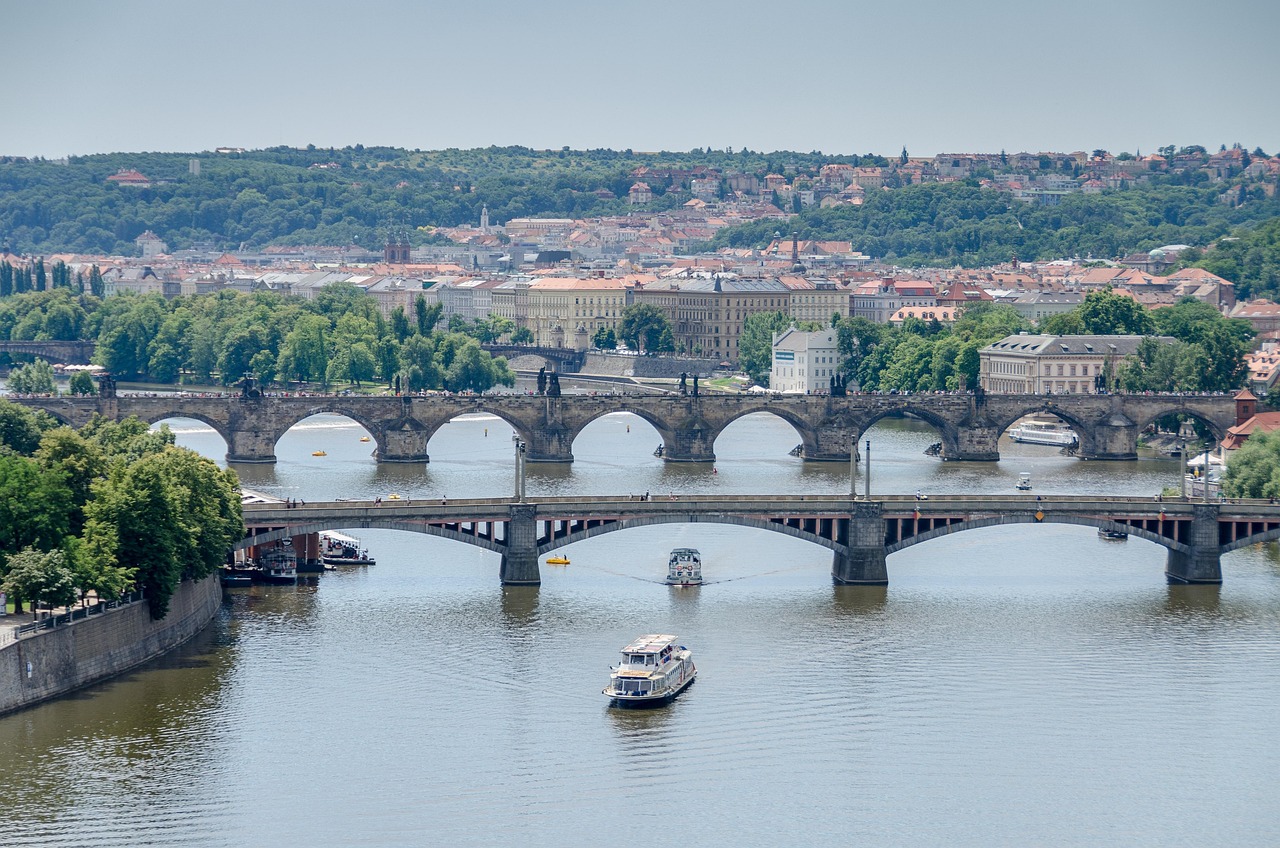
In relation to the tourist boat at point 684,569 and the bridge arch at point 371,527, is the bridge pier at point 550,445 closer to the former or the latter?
the tourist boat at point 684,569

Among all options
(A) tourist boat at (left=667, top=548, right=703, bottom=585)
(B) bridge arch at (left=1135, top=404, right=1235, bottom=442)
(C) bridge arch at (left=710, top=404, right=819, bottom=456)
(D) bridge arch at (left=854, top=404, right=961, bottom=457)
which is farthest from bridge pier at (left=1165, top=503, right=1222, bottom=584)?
(B) bridge arch at (left=1135, top=404, right=1235, bottom=442)

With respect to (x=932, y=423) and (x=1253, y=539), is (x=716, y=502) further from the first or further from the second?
(x=932, y=423)

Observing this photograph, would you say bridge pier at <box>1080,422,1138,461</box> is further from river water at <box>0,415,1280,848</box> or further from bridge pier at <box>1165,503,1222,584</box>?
bridge pier at <box>1165,503,1222,584</box>

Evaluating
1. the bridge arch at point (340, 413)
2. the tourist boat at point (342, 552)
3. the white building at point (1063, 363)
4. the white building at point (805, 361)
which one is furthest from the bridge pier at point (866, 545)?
the white building at point (805, 361)

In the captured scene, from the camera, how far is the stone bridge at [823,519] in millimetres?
57469

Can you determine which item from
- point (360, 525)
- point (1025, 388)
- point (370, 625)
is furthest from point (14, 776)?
point (1025, 388)

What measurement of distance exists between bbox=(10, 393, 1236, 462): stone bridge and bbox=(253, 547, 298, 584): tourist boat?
2888 cm

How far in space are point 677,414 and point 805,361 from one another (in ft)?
101

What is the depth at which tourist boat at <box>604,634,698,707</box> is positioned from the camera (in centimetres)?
4641

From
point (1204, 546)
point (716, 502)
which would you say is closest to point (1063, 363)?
point (1204, 546)

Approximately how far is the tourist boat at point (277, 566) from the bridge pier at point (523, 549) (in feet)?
16.2

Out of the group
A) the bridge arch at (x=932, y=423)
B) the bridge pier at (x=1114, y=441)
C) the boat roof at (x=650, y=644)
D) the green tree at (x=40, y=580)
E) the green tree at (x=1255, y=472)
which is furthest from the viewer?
the bridge pier at (x=1114, y=441)

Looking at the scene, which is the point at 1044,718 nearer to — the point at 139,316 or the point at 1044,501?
the point at 1044,501

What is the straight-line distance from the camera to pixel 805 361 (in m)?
122
